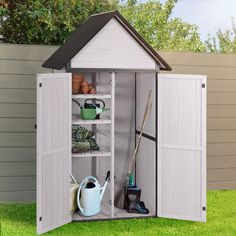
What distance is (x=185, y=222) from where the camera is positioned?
6871 mm

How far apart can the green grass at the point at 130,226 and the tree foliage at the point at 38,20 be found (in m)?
3.60

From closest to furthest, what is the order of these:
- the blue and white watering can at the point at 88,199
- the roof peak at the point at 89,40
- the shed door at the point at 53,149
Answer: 1. the shed door at the point at 53,149
2. the roof peak at the point at 89,40
3. the blue and white watering can at the point at 88,199

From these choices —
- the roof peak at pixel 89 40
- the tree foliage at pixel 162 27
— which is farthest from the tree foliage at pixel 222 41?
the roof peak at pixel 89 40

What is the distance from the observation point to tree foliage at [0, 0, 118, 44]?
9867 millimetres

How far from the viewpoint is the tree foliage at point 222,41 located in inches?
744

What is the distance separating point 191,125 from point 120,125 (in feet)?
3.94

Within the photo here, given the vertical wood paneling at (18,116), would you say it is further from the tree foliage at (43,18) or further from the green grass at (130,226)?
the tree foliage at (43,18)

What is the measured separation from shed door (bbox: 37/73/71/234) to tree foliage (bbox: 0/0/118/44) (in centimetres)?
355

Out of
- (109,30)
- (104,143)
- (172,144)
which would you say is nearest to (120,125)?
(104,143)

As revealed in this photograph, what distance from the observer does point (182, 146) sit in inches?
Answer: 269

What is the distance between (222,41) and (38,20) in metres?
10.8

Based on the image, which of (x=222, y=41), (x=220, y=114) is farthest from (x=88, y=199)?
(x=222, y=41)

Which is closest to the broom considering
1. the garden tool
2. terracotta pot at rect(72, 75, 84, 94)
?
the garden tool

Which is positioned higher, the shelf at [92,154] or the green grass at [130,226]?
the shelf at [92,154]
